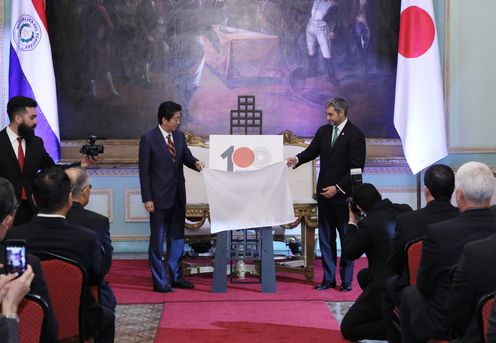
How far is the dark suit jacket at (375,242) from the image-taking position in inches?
214

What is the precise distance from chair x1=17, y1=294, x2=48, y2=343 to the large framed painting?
6.98 metres

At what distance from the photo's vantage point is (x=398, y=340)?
4973 millimetres

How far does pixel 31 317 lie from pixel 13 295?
0.83 ft

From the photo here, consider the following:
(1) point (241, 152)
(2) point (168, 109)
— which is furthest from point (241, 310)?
(2) point (168, 109)

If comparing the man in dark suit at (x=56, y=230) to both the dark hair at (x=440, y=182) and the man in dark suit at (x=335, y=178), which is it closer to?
the dark hair at (x=440, y=182)

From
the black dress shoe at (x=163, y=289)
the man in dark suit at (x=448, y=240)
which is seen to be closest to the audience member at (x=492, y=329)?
the man in dark suit at (x=448, y=240)

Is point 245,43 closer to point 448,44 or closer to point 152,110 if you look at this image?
point 152,110

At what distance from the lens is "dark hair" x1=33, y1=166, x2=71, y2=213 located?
3.79 m

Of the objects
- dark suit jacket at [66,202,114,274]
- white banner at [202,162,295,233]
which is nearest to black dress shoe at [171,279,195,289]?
white banner at [202,162,295,233]

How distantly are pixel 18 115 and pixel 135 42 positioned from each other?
3.32 metres

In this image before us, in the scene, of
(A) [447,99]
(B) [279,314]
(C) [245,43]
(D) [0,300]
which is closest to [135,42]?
(C) [245,43]

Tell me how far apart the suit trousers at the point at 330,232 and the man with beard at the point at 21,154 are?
7.74 feet

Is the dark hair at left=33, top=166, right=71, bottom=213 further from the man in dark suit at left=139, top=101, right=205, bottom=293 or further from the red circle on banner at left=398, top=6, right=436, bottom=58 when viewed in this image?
the red circle on banner at left=398, top=6, right=436, bottom=58

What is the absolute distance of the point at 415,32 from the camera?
9414mm
